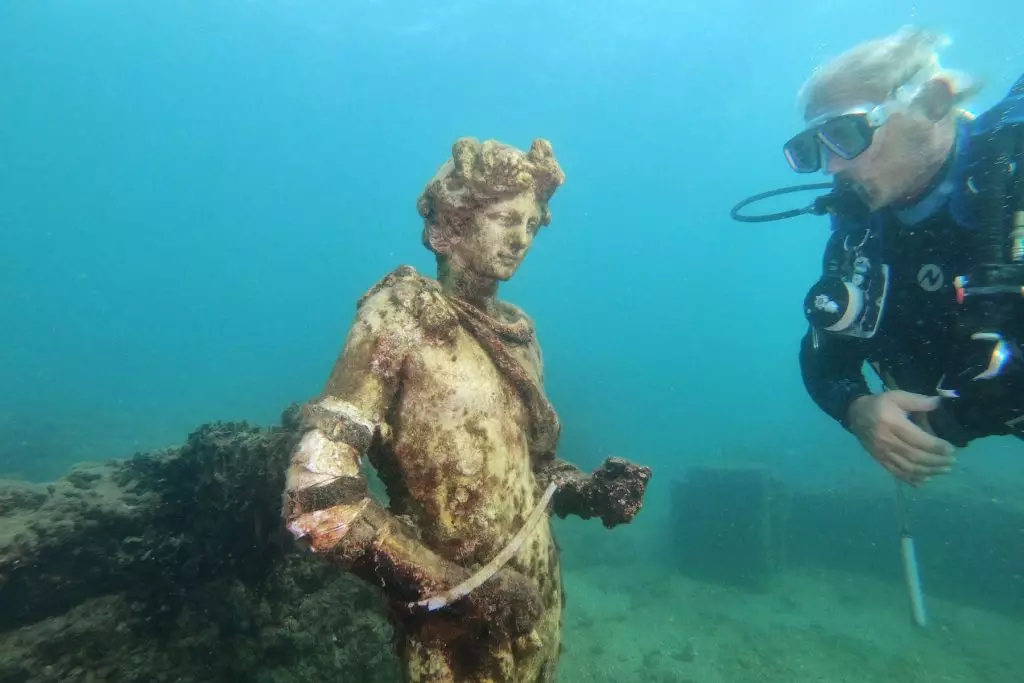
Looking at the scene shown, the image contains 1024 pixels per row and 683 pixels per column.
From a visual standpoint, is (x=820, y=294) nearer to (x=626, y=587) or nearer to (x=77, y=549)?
(x=77, y=549)

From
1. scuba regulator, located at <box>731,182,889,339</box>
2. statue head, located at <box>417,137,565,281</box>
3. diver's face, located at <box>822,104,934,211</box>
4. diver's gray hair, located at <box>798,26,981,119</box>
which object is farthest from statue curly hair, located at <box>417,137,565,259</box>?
diver's gray hair, located at <box>798,26,981,119</box>

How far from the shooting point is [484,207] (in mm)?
2656

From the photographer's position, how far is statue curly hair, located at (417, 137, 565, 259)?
102 inches

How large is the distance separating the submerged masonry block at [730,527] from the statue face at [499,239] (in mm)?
12399

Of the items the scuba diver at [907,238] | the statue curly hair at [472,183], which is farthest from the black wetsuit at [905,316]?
the statue curly hair at [472,183]

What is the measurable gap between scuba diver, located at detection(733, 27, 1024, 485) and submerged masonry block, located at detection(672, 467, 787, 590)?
1014 cm

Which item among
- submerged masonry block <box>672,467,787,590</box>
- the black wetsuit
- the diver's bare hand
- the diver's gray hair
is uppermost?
the diver's gray hair

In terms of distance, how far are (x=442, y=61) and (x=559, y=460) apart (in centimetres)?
7066

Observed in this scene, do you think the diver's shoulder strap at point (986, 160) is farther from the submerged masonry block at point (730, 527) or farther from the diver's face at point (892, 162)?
the submerged masonry block at point (730, 527)

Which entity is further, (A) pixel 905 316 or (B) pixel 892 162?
(A) pixel 905 316

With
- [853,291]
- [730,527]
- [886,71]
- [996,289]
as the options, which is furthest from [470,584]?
[730,527]

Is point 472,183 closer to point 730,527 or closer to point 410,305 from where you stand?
point 410,305

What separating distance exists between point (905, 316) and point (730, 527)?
1054 cm

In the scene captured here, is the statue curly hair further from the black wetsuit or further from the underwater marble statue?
the black wetsuit
